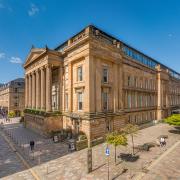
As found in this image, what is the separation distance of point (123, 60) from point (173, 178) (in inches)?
928

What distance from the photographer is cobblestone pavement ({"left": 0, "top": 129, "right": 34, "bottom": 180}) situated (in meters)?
14.8

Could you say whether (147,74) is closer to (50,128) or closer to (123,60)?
(123,60)

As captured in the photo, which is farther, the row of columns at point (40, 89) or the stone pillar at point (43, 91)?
the stone pillar at point (43, 91)

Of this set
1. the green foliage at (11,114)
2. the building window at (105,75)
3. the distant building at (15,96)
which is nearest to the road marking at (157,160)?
the building window at (105,75)

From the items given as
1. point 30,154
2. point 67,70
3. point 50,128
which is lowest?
point 30,154

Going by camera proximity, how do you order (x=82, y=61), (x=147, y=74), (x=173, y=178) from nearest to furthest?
(x=173, y=178) → (x=82, y=61) → (x=147, y=74)

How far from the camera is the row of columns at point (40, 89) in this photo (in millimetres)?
31203

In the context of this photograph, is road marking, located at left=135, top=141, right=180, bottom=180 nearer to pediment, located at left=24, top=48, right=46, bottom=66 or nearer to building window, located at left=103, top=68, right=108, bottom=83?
building window, located at left=103, top=68, right=108, bottom=83

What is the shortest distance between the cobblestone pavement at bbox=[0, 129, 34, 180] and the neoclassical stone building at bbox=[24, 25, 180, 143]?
8809 millimetres

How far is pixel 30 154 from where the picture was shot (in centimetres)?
2095

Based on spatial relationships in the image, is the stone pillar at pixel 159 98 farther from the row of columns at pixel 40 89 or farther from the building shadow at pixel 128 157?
the row of columns at pixel 40 89

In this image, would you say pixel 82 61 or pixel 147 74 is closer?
pixel 82 61

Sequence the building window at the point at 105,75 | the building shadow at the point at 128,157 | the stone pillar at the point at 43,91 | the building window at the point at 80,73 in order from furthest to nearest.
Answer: the stone pillar at the point at 43,91 → the building window at the point at 105,75 → the building window at the point at 80,73 → the building shadow at the point at 128,157

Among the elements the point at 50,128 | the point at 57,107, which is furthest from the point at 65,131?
the point at 57,107
